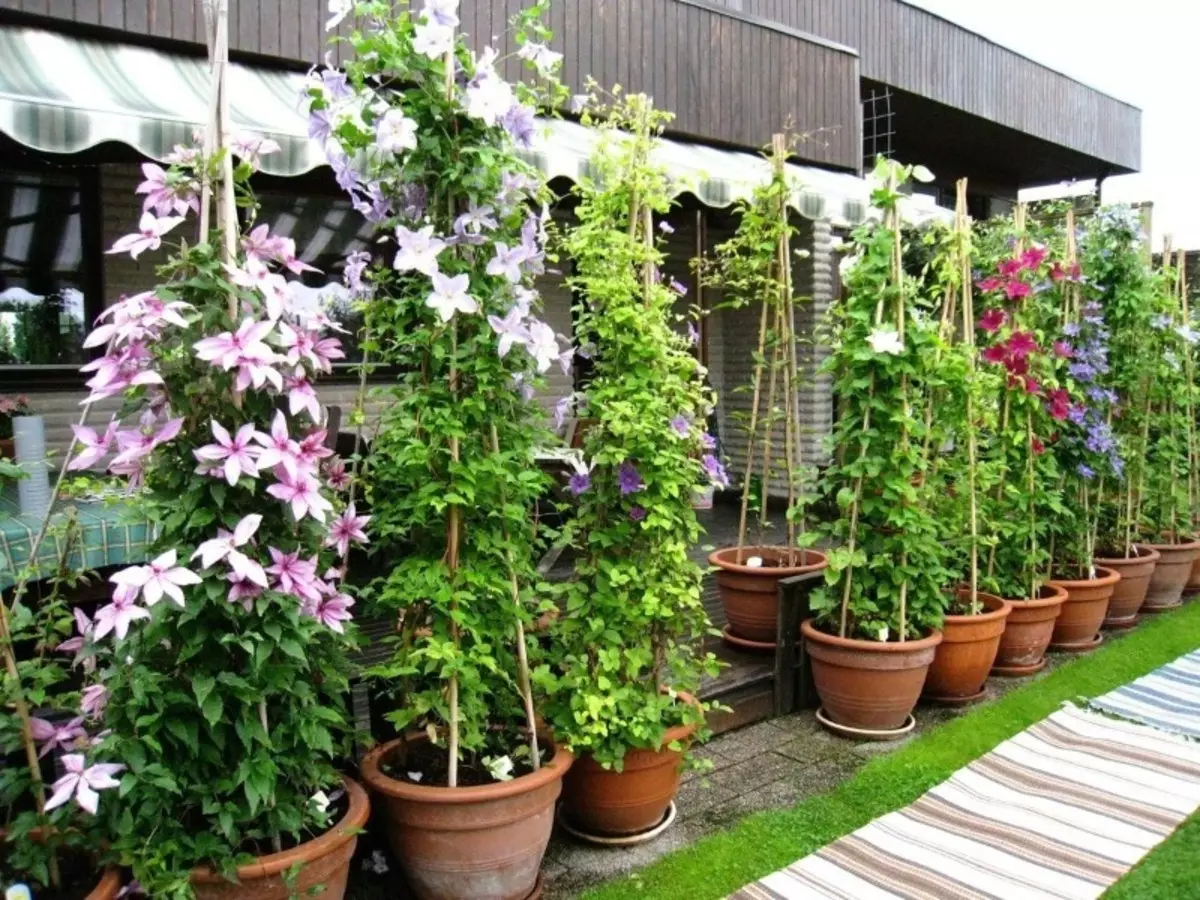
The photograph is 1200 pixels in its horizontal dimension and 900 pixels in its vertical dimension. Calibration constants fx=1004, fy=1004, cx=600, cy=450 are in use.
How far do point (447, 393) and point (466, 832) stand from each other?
1104 millimetres

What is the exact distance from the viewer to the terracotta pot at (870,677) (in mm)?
3814

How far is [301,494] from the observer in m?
2.06

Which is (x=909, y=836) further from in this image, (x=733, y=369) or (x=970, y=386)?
(x=733, y=369)

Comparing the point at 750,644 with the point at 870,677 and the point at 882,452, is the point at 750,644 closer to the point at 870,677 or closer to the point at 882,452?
the point at 870,677

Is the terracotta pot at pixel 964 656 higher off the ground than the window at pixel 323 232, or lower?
lower

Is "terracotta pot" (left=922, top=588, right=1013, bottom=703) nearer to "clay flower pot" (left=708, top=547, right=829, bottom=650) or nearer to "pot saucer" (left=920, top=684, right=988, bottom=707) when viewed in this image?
"pot saucer" (left=920, top=684, right=988, bottom=707)

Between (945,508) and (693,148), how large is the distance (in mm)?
3357

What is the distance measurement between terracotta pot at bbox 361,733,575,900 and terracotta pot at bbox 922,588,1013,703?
2.18 m

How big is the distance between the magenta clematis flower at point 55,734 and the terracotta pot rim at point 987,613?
10.5 feet

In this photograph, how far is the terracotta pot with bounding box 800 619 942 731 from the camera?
150 inches

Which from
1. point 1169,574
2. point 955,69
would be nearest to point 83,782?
point 1169,574

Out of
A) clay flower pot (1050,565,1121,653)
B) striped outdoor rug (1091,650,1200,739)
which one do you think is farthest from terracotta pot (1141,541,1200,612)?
striped outdoor rug (1091,650,1200,739)

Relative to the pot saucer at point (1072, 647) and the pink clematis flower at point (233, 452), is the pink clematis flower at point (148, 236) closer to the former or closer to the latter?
the pink clematis flower at point (233, 452)

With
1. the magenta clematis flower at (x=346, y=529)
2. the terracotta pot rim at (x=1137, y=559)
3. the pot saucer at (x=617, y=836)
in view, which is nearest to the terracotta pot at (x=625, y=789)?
the pot saucer at (x=617, y=836)
